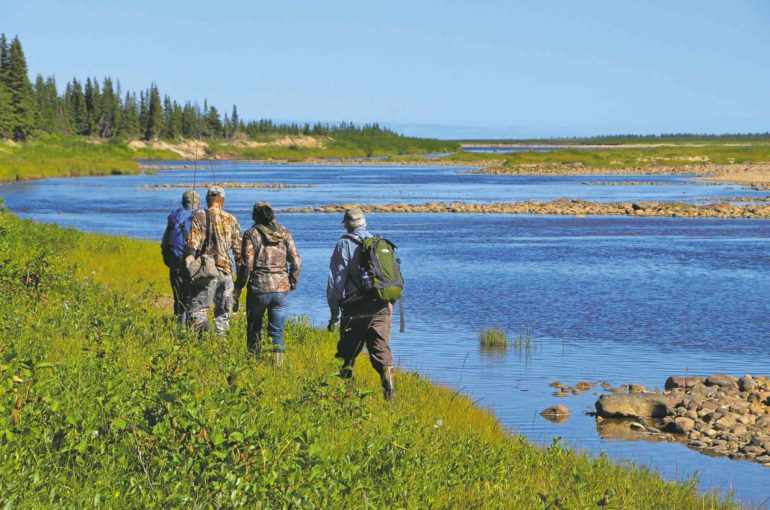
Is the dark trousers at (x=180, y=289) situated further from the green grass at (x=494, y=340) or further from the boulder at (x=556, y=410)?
the green grass at (x=494, y=340)

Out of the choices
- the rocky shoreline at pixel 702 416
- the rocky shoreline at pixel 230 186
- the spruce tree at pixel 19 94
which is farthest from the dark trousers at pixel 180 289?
the spruce tree at pixel 19 94

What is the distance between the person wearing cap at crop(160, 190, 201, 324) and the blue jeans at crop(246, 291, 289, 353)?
117cm

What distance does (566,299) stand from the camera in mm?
24500

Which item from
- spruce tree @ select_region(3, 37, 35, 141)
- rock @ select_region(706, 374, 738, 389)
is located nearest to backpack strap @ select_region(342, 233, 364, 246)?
rock @ select_region(706, 374, 738, 389)

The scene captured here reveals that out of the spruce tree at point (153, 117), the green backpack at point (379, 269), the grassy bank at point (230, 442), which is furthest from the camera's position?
the spruce tree at point (153, 117)

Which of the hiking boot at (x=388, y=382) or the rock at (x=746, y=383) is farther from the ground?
the hiking boot at (x=388, y=382)

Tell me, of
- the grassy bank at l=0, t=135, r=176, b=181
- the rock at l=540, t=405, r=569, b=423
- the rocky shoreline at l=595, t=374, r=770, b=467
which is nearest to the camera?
the rocky shoreline at l=595, t=374, r=770, b=467

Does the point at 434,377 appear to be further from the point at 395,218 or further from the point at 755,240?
the point at 395,218

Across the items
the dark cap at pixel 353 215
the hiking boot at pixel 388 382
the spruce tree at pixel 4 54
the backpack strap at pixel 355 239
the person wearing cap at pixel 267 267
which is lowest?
the hiking boot at pixel 388 382

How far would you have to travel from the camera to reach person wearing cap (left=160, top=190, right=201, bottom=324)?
12.2 meters

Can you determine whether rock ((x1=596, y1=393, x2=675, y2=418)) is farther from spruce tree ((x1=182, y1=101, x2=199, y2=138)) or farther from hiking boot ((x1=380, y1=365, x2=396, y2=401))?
spruce tree ((x1=182, y1=101, x2=199, y2=138))

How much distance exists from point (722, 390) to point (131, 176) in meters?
92.5

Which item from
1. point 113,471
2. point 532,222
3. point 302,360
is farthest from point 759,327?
point 532,222

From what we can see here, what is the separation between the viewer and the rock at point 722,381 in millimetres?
14773
